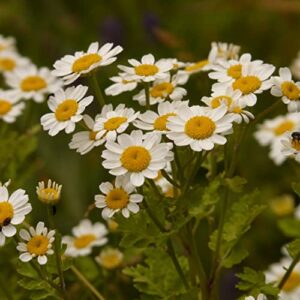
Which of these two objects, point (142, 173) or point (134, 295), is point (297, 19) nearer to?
point (134, 295)

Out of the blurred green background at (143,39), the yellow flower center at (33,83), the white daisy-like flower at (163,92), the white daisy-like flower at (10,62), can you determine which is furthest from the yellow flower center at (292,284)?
the white daisy-like flower at (10,62)

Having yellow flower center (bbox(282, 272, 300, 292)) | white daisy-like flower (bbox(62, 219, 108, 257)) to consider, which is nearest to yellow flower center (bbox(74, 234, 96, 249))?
white daisy-like flower (bbox(62, 219, 108, 257))

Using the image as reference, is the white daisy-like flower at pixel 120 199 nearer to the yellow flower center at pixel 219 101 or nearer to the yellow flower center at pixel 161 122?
the yellow flower center at pixel 161 122

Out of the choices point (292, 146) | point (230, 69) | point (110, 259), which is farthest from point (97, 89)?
point (110, 259)

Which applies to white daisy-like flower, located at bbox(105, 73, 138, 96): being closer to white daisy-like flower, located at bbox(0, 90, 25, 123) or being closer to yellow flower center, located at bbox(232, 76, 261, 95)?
yellow flower center, located at bbox(232, 76, 261, 95)

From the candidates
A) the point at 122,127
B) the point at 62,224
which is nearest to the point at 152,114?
the point at 122,127

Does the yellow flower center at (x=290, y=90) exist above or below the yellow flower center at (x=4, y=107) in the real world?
above

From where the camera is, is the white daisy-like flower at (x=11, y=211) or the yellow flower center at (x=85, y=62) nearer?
the white daisy-like flower at (x=11, y=211)
